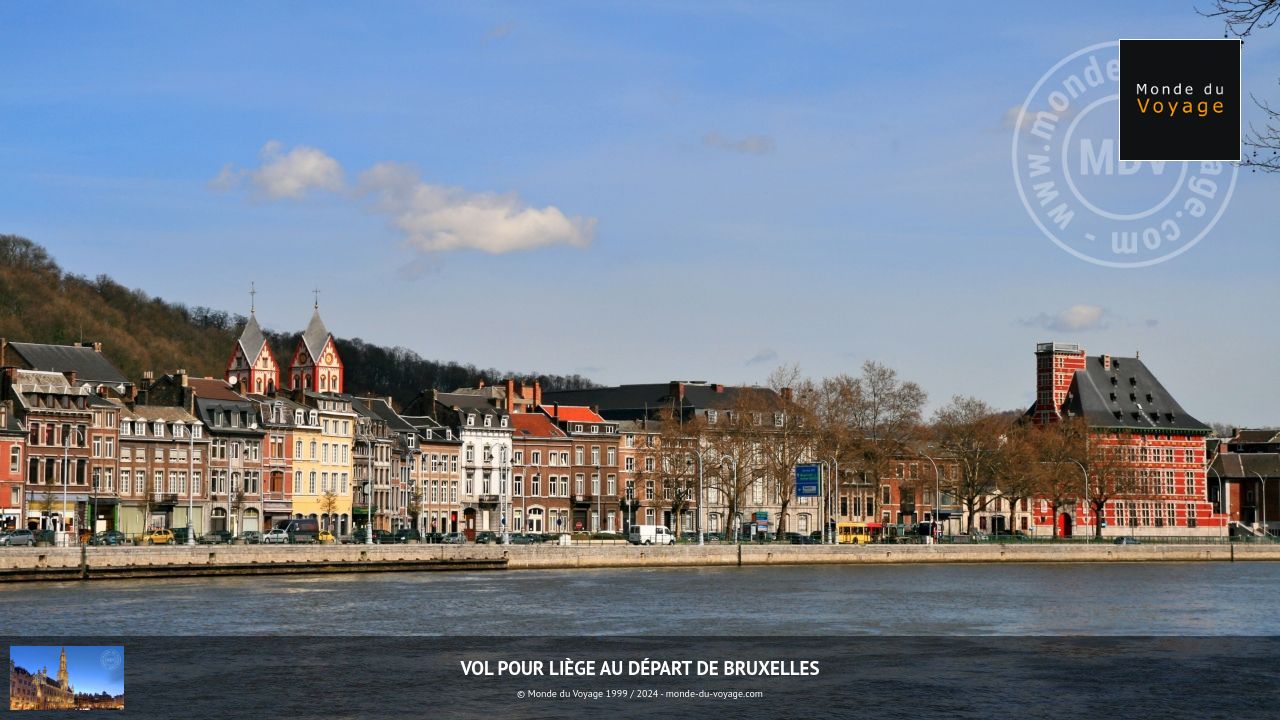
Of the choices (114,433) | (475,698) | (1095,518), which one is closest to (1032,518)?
(1095,518)

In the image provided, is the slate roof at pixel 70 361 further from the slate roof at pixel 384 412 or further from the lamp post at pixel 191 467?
the slate roof at pixel 384 412

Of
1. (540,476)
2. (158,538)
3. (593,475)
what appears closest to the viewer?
(158,538)

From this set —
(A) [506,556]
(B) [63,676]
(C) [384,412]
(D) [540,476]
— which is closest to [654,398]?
(D) [540,476]

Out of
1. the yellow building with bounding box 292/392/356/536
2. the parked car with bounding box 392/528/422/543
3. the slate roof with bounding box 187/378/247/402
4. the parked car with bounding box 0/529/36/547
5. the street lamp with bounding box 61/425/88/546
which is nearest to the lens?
the parked car with bounding box 0/529/36/547

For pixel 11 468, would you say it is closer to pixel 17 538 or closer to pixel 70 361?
pixel 17 538

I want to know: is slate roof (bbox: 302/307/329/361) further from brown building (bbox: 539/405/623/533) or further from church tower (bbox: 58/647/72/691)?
church tower (bbox: 58/647/72/691)

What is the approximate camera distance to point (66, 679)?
41000 millimetres

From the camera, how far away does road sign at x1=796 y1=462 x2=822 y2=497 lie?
120062 mm

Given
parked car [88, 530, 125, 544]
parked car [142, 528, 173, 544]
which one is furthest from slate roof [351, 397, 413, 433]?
parked car [88, 530, 125, 544]

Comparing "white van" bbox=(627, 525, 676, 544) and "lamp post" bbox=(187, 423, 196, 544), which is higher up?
"lamp post" bbox=(187, 423, 196, 544)

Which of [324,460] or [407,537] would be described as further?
[324,460]

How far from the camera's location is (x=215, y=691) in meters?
45.1

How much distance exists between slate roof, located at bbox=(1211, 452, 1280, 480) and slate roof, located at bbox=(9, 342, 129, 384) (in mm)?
115409

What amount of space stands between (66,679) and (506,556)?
61.2 metres
